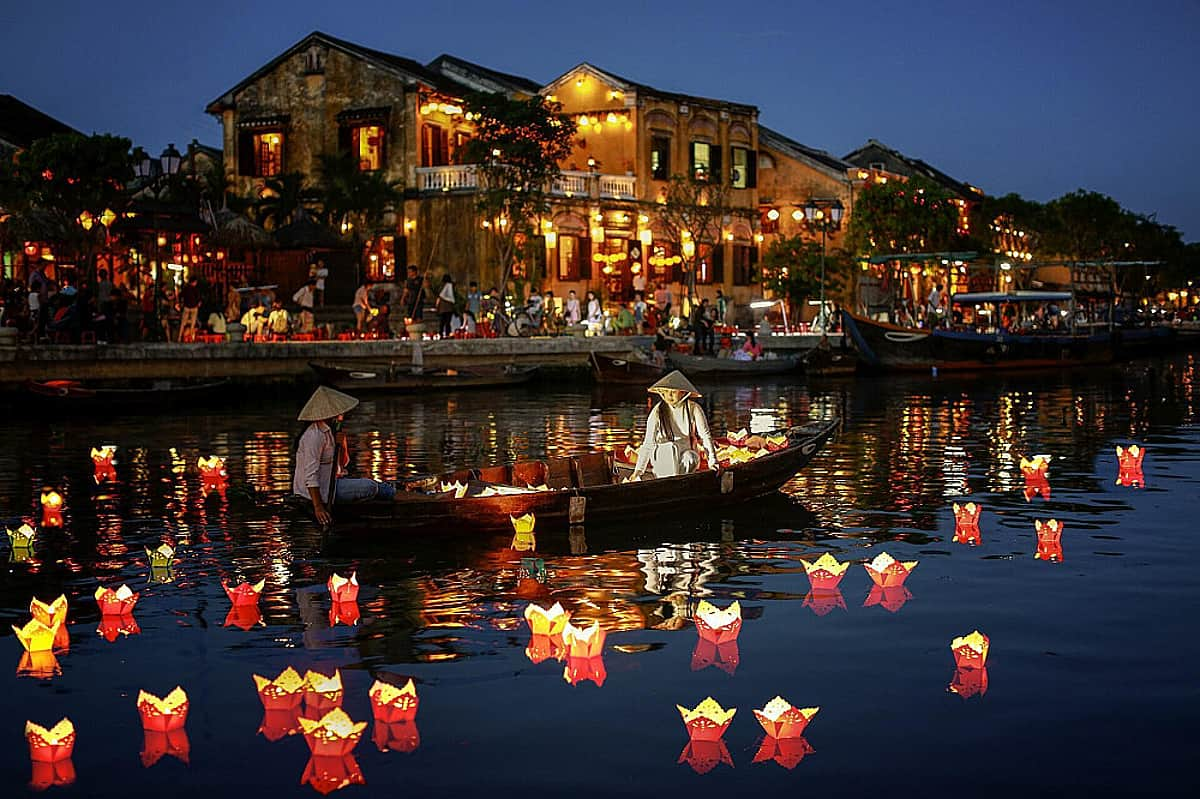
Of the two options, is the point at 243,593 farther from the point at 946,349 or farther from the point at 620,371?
the point at 946,349

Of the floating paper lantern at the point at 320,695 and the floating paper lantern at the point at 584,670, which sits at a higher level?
the floating paper lantern at the point at 320,695

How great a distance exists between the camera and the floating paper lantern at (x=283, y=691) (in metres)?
6.88

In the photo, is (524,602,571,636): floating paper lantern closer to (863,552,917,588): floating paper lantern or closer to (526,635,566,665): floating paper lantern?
Answer: (526,635,566,665): floating paper lantern

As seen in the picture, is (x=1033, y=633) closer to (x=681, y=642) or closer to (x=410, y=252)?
(x=681, y=642)

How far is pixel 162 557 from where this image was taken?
1068 centimetres

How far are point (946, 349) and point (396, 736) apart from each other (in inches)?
1363

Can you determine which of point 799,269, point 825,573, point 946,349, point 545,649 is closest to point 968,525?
point 825,573

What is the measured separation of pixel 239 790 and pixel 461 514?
17.7 feet

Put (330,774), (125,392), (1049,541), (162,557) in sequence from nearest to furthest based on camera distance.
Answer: (330,774) → (162,557) → (1049,541) → (125,392)

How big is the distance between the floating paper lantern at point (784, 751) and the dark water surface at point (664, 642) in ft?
0.19

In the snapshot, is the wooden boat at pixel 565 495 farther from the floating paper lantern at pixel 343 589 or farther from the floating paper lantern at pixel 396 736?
the floating paper lantern at pixel 396 736

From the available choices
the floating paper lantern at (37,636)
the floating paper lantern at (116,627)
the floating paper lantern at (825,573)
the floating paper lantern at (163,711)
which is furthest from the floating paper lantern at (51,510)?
the floating paper lantern at (825,573)

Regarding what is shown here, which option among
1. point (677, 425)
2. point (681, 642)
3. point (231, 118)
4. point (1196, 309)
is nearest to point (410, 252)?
point (231, 118)

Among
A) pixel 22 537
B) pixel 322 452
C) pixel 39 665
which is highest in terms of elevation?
pixel 322 452
